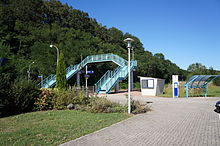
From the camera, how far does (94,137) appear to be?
19.2 ft

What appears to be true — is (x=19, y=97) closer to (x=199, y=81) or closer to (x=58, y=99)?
(x=58, y=99)

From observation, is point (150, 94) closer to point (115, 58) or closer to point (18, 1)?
point (115, 58)

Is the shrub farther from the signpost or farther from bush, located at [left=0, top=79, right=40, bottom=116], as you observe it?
the signpost

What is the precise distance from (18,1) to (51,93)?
164 feet

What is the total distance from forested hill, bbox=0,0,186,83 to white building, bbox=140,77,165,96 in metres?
20.3

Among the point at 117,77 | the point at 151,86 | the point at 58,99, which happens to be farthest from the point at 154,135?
the point at 117,77

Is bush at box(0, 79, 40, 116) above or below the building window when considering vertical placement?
below

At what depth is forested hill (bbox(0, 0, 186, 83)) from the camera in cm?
4034

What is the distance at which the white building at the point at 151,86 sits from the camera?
22.9 metres

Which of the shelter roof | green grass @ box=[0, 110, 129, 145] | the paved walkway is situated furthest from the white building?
green grass @ box=[0, 110, 129, 145]

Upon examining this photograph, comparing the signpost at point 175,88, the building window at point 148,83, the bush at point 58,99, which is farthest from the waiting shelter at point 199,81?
the bush at point 58,99

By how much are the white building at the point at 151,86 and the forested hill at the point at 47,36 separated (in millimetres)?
20297

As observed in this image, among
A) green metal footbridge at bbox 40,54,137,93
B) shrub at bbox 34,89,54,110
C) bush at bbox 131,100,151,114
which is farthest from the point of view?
green metal footbridge at bbox 40,54,137,93

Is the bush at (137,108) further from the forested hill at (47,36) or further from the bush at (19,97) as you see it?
the forested hill at (47,36)
